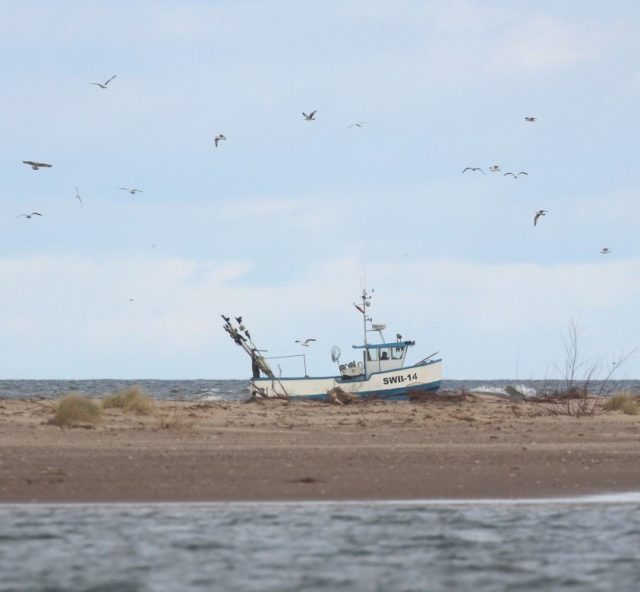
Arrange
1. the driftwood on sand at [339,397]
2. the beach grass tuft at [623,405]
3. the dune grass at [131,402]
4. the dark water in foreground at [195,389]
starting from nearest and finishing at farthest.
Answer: the dune grass at [131,402], the beach grass tuft at [623,405], the driftwood on sand at [339,397], the dark water in foreground at [195,389]

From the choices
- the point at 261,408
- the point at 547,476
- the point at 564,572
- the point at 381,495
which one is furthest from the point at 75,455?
the point at 261,408

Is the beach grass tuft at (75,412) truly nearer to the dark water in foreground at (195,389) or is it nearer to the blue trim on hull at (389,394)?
the dark water in foreground at (195,389)

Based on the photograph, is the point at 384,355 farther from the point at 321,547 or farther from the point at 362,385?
the point at 321,547

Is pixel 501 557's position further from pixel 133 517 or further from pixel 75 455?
pixel 75 455

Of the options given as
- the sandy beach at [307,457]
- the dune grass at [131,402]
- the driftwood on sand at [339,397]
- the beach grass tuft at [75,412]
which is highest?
the driftwood on sand at [339,397]

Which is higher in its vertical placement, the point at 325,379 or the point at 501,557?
the point at 325,379

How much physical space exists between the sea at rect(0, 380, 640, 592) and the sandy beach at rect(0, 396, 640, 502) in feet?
4.59

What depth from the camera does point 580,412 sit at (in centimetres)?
3650

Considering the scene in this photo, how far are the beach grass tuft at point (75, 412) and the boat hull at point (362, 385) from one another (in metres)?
17.4

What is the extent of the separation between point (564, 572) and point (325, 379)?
3589cm

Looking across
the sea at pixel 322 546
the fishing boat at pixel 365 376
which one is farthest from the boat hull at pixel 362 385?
the sea at pixel 322 546

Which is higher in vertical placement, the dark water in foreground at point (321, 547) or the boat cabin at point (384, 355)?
the boat cabin at point (384, 355)

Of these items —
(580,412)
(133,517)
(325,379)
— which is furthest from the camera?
(325,379)

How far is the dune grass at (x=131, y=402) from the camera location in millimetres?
33656
